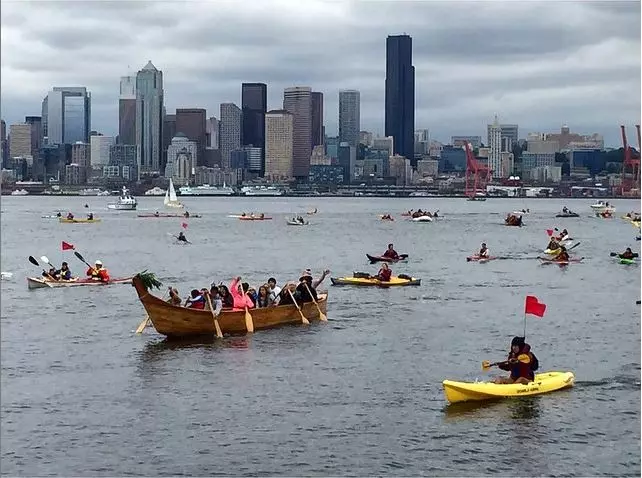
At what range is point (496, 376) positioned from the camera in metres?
29.4

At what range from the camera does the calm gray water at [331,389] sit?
22.1m

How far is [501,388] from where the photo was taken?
86.8ft

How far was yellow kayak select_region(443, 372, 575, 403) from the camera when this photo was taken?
25.9 m

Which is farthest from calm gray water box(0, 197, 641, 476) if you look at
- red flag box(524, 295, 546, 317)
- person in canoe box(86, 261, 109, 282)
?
red flag box(524, 295, 546, 317)

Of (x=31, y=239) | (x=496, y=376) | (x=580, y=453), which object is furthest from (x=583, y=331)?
(x=31, y=239)

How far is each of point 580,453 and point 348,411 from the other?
550 cm

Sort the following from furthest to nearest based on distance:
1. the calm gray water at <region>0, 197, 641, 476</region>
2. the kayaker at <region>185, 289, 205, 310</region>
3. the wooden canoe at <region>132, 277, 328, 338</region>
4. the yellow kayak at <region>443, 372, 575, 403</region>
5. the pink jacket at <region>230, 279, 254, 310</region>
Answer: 1. the pink jacket at <region>230, 279, 254, 310</region>
2. the kayaker at <region>185, 289, 205, 310</region>
3. the wooden canoe at <region>132, 277, 328, 338</region>
4. the yellow kayak at <region>443, 372, 575, 403</region>
5. the calm gray water at <region>0, 197, 641, 476</region>

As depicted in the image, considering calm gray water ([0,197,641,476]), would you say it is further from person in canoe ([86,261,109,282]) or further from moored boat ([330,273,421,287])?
moored boat ([330,273,421,287])

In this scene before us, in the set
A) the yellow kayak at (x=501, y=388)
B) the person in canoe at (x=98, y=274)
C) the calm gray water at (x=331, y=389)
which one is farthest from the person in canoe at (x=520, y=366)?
the person in canoe at (x=98, y=274)

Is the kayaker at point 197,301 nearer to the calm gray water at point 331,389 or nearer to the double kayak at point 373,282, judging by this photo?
the calm gray water at point 331,389

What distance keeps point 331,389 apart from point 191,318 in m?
7.62

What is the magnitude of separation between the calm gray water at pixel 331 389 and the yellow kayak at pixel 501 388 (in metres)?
0.30

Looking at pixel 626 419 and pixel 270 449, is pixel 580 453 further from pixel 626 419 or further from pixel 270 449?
pixel 270 449

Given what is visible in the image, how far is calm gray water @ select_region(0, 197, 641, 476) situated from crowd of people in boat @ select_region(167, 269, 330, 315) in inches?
48.2
